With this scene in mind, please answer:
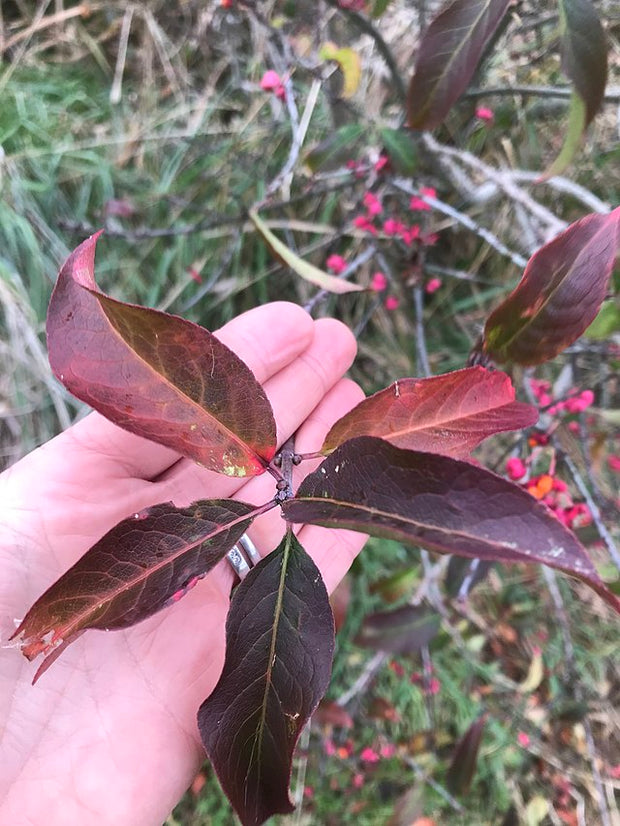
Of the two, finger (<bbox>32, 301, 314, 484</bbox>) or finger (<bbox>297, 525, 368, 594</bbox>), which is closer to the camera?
finger (<bbox>32, 301, 314, 484</bbox>)

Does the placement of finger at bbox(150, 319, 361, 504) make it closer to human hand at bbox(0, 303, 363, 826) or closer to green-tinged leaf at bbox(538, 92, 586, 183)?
human hand at bbox(0, 303, 363, 826)

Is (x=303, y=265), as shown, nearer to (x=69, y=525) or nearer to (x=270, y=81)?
(x=270, y=81)

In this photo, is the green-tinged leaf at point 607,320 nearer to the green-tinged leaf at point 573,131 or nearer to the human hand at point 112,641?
the green-tinged leaf at point 573,131

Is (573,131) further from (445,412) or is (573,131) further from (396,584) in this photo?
(396,584)

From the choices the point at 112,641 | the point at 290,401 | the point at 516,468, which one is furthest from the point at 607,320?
the point at 112,641

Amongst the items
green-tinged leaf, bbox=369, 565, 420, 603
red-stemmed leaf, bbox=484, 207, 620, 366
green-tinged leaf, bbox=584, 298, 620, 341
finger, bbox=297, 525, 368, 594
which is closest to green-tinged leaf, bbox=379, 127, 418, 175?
green-tinged leaf, bbox=584, 298, 620, 341
